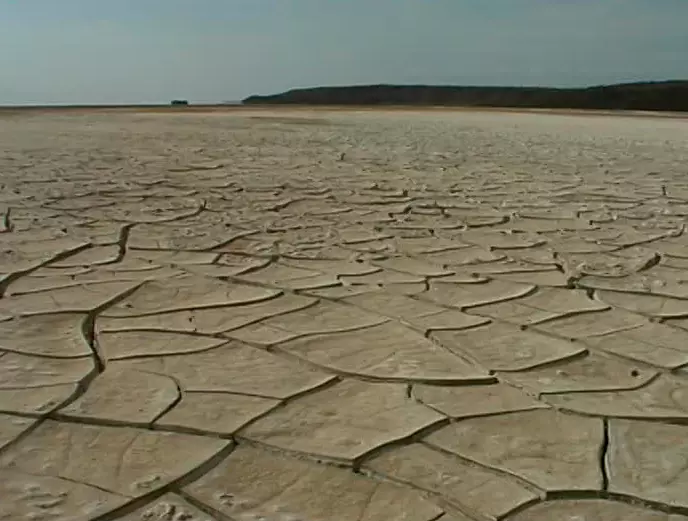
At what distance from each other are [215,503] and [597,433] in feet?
2.29

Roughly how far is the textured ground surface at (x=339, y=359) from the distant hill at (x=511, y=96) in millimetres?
22229

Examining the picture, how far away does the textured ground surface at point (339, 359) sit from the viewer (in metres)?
1.37

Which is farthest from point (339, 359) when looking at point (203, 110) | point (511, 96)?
point (511, 96)

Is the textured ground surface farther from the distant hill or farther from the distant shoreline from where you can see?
the distant hill

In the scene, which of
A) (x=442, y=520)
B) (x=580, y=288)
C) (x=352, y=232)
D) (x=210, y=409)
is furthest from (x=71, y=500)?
(x=352, y=232)

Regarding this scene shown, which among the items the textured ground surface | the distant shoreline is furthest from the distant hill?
the textured ground surface

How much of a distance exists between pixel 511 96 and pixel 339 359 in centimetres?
2631

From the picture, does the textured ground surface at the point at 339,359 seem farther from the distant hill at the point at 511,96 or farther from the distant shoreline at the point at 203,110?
the distant hill at the point at 511,96

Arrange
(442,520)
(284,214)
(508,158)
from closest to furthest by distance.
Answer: (442,520) < (284,214) < (508,158)

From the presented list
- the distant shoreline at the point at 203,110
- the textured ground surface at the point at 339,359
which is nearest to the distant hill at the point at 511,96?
the distant shoreline at the point at 203,110

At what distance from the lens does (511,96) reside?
27.2 metres

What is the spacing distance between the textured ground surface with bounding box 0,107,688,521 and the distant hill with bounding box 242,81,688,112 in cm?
2223

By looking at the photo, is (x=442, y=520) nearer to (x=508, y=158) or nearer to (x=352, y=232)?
(x=352, y=232)

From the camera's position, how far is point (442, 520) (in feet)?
4.20
